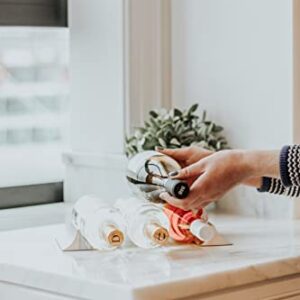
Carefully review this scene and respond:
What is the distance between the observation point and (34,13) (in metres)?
2.28

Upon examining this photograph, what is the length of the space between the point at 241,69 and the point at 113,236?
69 centimetres

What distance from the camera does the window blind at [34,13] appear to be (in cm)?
222

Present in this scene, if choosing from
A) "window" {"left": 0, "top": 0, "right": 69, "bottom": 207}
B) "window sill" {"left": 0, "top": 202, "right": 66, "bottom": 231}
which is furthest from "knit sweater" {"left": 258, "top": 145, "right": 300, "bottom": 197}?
"window" {"left": 0, "top": 0, "right": 69, "bottom": 207}

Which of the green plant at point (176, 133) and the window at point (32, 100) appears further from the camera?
the window at point (32, 100)

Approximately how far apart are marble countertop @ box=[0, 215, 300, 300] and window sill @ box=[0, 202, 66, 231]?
0.81 feet

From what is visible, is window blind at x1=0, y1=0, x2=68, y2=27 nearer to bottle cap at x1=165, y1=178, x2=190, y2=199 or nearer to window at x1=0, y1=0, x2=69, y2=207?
window at x1=0, y1=0, x2=69, y2=207

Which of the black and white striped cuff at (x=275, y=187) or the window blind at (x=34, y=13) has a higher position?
the window blind at (x=34, y=13)

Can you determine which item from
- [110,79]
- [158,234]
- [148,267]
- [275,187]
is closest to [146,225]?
[158,234]

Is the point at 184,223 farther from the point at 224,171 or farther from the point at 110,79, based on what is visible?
the point at 110,79

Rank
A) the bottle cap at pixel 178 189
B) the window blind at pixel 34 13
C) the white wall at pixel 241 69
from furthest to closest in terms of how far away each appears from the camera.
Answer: the window blind at pixel 34 13
the white wall at pixel 241 69
the bottle cap at pixel 178 189

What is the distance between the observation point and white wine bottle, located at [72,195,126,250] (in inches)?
63.2

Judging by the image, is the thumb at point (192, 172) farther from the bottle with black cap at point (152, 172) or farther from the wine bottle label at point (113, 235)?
the wine bottle label at point (113, 235)

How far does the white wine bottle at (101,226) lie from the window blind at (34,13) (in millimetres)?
714

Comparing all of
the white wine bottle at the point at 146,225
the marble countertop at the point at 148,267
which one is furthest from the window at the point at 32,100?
the white wine bottle at the point at 146,225
